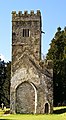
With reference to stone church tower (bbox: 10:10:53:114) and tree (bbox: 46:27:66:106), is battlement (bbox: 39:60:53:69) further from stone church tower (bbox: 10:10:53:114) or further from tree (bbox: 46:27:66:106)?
tree (bbox: 46:27:66:106)

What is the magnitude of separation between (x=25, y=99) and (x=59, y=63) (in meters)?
14.6

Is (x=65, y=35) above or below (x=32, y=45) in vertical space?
above

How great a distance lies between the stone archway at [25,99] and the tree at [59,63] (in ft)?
36.1

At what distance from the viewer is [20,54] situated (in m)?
53.8

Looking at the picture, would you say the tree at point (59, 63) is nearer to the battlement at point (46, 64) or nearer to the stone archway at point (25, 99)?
the battlement at point (46, 64)

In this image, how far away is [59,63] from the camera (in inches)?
2491

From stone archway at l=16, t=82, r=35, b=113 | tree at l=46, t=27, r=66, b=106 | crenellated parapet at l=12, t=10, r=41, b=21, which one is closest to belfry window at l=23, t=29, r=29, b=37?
crenellated parapet at l=12, t=10, r=41, b=21

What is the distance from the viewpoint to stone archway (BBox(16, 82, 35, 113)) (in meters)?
50.9

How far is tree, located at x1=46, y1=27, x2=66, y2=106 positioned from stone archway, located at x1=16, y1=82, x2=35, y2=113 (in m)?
11.0

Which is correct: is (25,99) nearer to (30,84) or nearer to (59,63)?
(30,84)

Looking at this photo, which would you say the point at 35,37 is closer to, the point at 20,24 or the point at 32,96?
the point at 20,24

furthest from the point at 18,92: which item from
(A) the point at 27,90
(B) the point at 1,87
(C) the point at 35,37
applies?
(B) the point at 1,87

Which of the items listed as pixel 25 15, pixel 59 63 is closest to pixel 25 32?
pixel 25 15

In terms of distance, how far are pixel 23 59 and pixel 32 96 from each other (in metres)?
5.72
